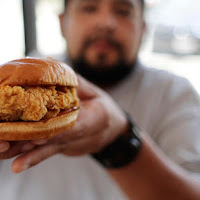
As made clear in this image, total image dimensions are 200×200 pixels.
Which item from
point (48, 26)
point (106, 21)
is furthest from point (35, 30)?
point (106, 21)

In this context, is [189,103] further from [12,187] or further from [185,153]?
[12,187]

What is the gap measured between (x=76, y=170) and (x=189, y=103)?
98cm

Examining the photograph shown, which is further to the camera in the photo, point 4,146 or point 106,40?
point 106,40

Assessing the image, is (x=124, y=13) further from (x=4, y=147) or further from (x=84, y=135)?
(x=4, y=147)

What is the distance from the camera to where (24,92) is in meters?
0.73

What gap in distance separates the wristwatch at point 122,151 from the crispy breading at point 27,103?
1.45 feet

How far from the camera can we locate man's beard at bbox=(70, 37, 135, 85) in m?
1.87

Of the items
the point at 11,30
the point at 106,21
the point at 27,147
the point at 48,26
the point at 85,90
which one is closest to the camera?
the point at 27,147

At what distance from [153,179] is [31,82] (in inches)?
33.1

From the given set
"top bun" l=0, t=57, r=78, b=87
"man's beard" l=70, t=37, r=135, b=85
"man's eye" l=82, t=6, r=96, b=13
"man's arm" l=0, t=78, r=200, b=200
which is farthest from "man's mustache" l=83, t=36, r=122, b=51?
"top bun" l=0, t=57, r=78, b=87

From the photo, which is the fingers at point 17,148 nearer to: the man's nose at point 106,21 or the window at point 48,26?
the man's nose at point 106,21

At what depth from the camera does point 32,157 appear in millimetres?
827

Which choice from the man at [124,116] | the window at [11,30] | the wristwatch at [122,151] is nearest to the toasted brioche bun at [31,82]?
Result: the man at [124,116]

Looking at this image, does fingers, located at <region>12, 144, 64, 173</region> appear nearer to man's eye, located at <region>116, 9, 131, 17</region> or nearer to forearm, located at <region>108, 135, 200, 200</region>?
forearm, located at <region>108, 135, 200, 200</region>
